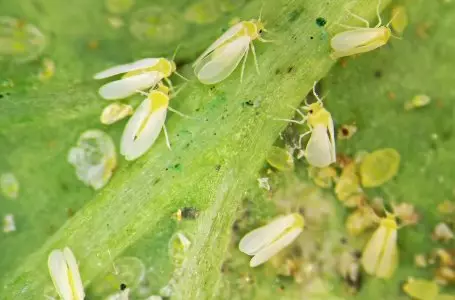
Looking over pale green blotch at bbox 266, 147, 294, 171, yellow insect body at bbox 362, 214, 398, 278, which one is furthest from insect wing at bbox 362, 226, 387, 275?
pale green blotch at bbox 266, 147, 294, 171

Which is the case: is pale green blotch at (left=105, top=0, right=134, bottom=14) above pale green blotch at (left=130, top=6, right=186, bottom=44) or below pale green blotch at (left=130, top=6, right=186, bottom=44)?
above

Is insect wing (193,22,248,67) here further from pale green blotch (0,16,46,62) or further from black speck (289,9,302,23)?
pale green blotch (0,16,46,62)

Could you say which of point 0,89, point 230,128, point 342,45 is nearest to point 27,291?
point 0,89

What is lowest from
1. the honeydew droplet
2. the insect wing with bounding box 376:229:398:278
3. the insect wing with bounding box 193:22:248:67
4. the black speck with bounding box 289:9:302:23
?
the insect wing with bounding box 376:229:398:278

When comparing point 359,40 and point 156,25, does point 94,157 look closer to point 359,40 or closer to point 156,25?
point 156,25

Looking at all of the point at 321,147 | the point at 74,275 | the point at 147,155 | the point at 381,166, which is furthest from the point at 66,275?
the point at 381,166

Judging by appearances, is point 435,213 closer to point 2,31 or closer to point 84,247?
point 84,247
